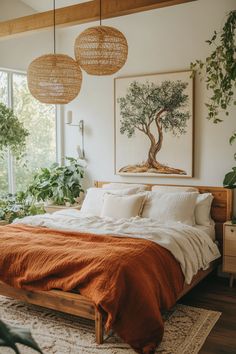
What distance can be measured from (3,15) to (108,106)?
1.71 m

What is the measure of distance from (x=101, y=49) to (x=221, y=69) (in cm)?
170

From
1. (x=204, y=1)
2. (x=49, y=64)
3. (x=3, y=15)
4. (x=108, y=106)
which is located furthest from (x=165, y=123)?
(x=3, y=15)

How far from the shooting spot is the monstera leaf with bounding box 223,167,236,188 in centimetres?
445

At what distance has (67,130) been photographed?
238 inches

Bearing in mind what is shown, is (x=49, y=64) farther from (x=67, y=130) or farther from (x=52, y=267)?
(x=67, y=130)

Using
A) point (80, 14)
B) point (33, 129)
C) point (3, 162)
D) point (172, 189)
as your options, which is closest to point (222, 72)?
point (172, 189)

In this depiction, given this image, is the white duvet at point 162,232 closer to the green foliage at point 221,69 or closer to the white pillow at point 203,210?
the white pillow at point 203,210

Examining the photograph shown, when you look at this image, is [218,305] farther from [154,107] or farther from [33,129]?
[33,129]

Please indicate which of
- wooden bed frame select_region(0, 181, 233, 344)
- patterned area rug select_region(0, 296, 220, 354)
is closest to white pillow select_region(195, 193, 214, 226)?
wooden bed frame select_region(0, 181, 233, 344)

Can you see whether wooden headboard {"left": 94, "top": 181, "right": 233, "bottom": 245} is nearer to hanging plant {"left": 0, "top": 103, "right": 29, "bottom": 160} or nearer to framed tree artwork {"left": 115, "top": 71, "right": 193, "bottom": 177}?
framed tree artwork {"left": 115, "top": 71, "right": 193, "bottom": 177}

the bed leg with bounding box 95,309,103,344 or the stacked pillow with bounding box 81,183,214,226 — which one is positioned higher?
the stacked pillow with bounding box 81,183,214,226

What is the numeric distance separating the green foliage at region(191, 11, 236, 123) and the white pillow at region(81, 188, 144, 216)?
1350 millimetres

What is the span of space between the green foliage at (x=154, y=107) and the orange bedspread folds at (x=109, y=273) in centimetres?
194

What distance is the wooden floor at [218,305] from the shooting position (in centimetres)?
297
